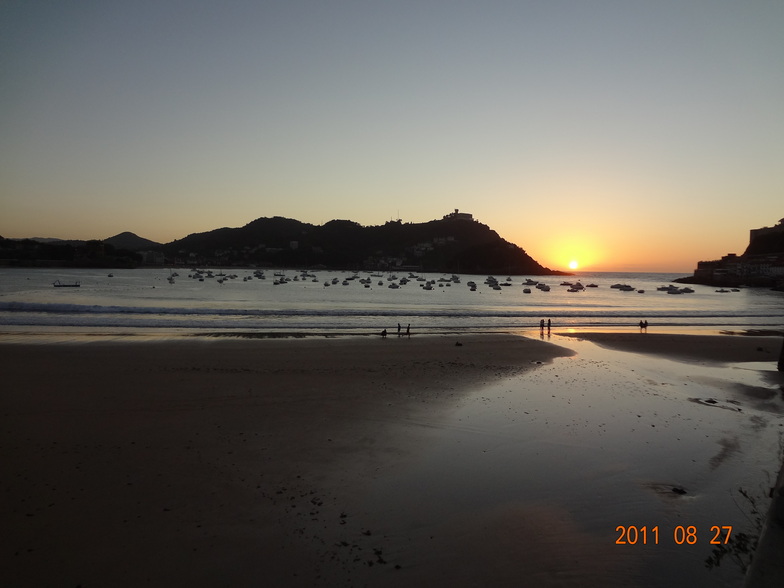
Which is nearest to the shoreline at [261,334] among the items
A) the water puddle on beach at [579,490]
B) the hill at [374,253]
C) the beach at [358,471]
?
the beach at [358,471]

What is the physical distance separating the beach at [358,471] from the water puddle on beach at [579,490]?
36mm

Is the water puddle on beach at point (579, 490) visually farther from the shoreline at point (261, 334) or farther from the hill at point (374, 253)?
the hill at point (374, 253)

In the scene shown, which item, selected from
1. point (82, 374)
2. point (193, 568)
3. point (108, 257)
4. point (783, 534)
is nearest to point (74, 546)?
point (193, 568)

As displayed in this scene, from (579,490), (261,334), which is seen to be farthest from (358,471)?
(261,334)

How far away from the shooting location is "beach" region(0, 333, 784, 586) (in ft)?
16.2

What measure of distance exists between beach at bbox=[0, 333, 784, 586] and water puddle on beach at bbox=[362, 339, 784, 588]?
4 cm

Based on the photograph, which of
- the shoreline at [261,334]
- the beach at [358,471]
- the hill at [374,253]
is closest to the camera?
the beach at [358,471]

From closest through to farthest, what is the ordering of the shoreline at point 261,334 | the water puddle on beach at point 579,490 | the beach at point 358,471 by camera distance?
the beach at point 358,471 → the water puddle on beach at point 579,490 → the shoreline at point 261,334

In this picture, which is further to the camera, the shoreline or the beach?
the shoreline

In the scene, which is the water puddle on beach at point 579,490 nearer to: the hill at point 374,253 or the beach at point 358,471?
the beach at point 358,471

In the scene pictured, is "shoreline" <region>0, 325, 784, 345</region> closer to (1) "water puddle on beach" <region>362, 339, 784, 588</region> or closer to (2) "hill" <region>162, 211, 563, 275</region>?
(1) "water puddle on beach" <region>362, 339, 784, 588</region>

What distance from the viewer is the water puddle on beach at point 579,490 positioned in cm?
504

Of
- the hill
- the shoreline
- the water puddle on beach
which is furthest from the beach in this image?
the hill

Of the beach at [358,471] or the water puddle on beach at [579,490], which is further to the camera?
the water puddle on beach at [579,490]
